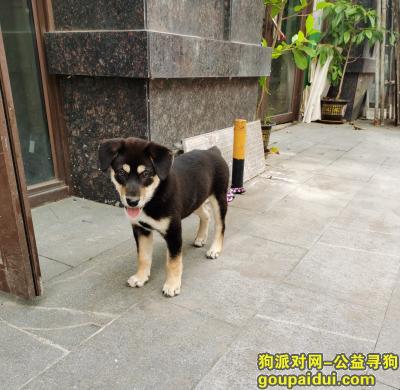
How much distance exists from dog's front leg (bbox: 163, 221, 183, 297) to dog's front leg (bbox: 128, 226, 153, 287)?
0.70ft

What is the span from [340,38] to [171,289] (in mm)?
9664

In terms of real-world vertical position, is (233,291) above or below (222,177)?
below

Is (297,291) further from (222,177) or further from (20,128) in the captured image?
(20,128)

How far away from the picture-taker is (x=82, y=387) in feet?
6.64

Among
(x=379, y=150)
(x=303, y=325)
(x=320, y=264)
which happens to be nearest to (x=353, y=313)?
(x=303, y=325)

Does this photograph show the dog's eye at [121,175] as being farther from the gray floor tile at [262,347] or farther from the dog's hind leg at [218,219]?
the gray floor tile at [262,347]

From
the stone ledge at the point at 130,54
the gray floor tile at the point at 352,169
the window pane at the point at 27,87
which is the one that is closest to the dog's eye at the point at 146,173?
the stone ledge at the point at 130,54

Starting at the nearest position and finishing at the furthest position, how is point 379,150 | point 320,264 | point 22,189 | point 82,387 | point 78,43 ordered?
point 82,387 → point 22,189 → point 320,264 → point 78,43 → point 379,150

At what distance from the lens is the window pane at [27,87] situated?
4.01m

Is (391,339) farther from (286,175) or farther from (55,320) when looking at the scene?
(286,175)

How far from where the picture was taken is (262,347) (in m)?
2.35

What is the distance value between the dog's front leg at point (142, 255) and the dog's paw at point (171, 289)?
23cm

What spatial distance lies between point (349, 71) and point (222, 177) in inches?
379

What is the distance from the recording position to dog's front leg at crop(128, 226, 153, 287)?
2.90 m
